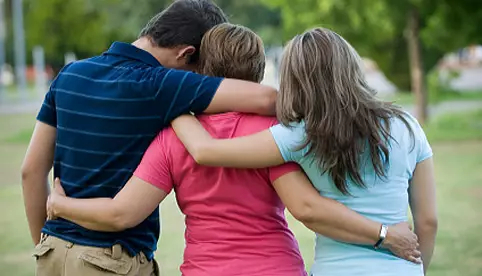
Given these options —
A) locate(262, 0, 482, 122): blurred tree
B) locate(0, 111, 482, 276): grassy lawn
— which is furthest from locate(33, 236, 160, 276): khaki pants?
locate(262, 0, 482, 122): blurred tree

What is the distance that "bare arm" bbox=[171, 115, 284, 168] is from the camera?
265 centimetres

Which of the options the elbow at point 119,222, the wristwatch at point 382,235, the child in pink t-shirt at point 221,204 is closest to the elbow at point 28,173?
the child in pink t-shirt at point 221,204

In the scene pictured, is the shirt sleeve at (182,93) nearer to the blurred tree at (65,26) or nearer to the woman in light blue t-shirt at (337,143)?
the woman in light blue t-shirt at (337,143)

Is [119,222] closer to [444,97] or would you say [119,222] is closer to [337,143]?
[337,143]

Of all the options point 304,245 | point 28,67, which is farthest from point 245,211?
point 28,67

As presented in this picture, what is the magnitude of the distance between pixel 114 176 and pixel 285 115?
2.10 ft

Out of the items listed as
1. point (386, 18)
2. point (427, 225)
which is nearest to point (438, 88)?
point (386, 18)

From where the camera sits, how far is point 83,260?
282cm

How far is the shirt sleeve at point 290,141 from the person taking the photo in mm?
2650

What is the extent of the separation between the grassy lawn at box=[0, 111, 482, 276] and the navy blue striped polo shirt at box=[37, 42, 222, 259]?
3916 millimetres

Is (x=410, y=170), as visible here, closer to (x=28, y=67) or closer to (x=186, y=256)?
(x=186, y=256)

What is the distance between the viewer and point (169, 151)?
2.79 meters

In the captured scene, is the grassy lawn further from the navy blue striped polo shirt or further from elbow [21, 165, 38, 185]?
the navy blue striped polo shirt

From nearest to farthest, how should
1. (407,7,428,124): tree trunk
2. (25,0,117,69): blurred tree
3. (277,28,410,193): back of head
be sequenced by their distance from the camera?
1. (277,28,410,193): back of head
2. (407,7,428,124): tree trunk
3. (25,0,117,69): blurred tree
